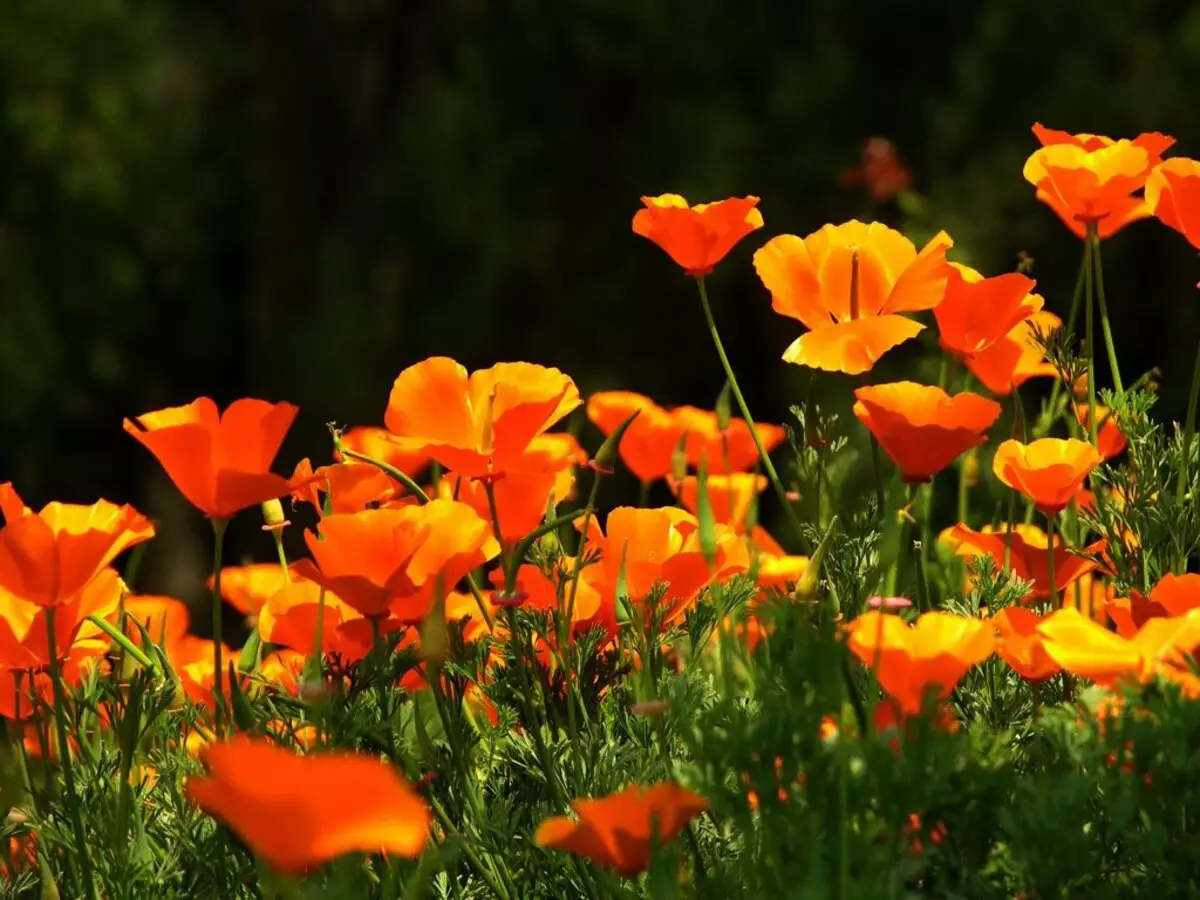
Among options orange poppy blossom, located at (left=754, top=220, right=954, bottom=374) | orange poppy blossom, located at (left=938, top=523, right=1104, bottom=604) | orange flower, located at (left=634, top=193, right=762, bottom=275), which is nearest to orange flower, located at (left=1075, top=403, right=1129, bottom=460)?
orange poppy blossom, located at (left=938, top=523, right=1104, bottom=604)

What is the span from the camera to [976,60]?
586 cm

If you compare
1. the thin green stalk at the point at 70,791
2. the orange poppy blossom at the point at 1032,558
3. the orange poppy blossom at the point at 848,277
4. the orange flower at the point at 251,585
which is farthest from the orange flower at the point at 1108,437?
the thin green stalk at the point at 70,791

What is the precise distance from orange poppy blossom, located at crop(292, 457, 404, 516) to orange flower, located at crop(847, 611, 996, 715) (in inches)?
17.9

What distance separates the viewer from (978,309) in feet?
4.16

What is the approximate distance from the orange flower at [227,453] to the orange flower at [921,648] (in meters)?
0.43

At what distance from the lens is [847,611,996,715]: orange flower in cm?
94

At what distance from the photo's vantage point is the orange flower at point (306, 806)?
2.14 ft

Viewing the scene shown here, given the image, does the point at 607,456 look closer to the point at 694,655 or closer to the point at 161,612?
the point at 694,655

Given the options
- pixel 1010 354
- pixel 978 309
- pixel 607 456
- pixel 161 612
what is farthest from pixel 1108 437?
pixel 161 612

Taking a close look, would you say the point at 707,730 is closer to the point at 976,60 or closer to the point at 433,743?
the point at 433,743

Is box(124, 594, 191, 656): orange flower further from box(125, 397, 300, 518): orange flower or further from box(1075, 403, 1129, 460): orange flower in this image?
box(1075, 403, 1129, 460): orange flower

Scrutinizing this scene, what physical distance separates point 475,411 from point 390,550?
0.22 metres

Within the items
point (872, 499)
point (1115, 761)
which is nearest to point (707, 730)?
point (1115, 761)

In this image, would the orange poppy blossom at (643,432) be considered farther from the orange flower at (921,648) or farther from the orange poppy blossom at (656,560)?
the orange flower at (921,648)
